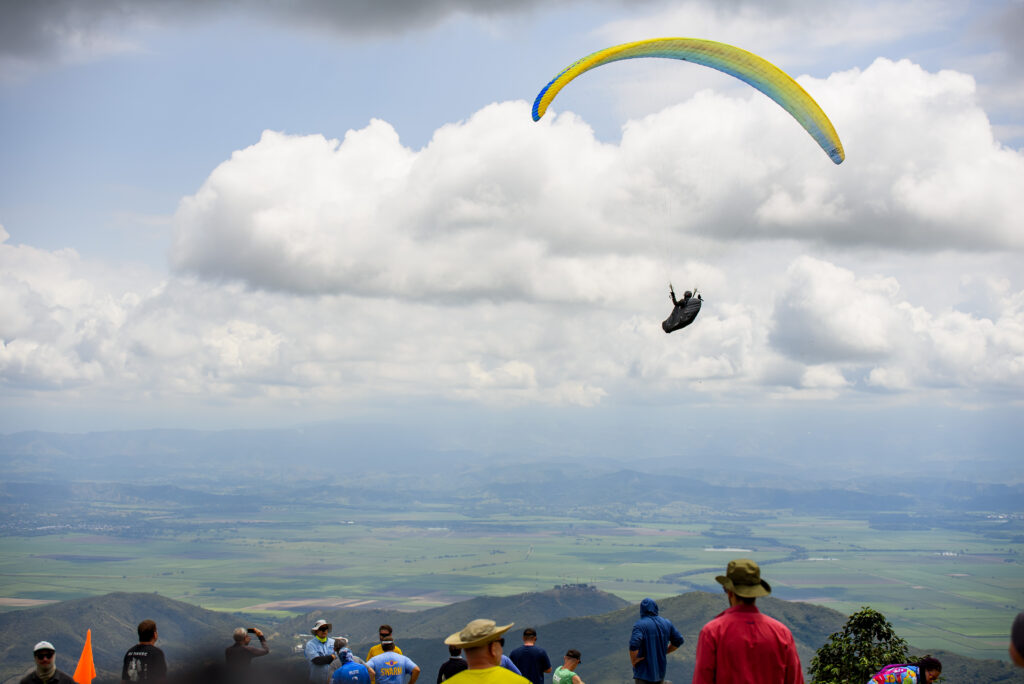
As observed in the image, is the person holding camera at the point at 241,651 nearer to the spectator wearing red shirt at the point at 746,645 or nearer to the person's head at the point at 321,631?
the person's head at the point at 321,631

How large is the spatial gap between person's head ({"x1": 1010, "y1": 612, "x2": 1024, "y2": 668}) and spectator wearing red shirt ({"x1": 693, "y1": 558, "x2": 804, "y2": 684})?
2268 mm

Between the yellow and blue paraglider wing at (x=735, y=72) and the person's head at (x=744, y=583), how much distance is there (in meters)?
21.1

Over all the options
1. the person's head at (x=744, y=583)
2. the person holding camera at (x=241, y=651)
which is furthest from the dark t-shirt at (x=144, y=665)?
the person's head at (x=744, y=583)

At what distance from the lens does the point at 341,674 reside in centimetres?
1253

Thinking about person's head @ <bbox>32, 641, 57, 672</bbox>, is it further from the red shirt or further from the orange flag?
the red shirt

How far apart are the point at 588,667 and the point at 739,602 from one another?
20590 cm

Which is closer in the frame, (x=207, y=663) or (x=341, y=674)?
(x=207, y=663)

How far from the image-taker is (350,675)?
12562 millimetres

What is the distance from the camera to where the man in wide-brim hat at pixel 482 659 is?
6.27m

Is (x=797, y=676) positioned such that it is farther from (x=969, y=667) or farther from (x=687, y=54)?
(x=969, y=667)

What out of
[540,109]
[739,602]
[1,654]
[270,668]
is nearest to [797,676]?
[739,602]

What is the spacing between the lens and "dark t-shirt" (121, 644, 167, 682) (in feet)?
34.6

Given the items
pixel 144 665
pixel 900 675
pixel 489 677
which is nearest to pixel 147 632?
pixel 144 665

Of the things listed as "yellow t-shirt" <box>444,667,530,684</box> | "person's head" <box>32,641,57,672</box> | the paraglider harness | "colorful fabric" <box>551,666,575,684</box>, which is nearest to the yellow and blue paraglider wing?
the paraglider harness
